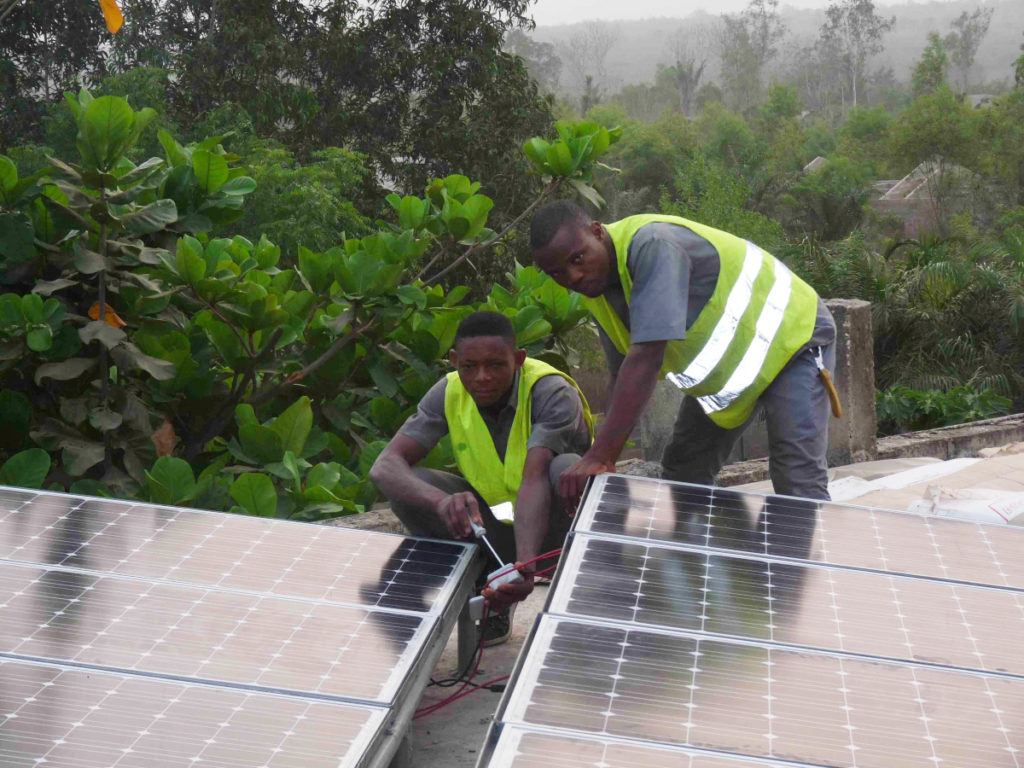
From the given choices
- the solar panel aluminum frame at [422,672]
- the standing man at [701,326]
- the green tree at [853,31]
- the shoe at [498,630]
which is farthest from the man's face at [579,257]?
the green tree at [853,31]

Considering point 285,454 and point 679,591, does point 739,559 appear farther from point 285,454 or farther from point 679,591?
point 285,454

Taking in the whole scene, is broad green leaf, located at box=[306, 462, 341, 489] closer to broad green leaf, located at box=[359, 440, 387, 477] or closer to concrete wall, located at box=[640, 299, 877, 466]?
broad green leaf, located at box=[359, 440, 387, 477]

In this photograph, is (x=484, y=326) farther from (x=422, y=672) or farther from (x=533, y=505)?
(x=422, y=672)

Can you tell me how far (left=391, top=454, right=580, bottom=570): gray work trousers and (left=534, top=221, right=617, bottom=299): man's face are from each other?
0.66 m

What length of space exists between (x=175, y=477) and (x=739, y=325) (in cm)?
247

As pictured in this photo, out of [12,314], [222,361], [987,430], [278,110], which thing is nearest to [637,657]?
[12,314]

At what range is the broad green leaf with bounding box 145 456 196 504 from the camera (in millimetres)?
5051

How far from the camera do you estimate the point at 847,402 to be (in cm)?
791

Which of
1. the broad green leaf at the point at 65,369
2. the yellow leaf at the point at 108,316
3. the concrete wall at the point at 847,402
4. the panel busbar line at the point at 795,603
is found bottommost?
the concrete wall at the point at 847,402

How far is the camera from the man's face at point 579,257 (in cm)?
397

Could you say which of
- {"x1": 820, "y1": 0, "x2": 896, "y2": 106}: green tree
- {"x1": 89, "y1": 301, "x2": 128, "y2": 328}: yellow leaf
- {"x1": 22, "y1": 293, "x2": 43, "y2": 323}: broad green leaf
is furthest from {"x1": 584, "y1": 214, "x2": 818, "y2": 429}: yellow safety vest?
{"x1": 820, "y1": 0, "x2": 896, "y2": 106}: green tree

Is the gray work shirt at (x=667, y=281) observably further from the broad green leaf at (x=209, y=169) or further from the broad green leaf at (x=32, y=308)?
the broad green leaf at (x=32, y=308)

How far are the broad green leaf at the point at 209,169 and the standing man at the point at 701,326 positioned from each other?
226 cm

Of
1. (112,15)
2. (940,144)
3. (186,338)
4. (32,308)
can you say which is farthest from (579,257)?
(940,144)
